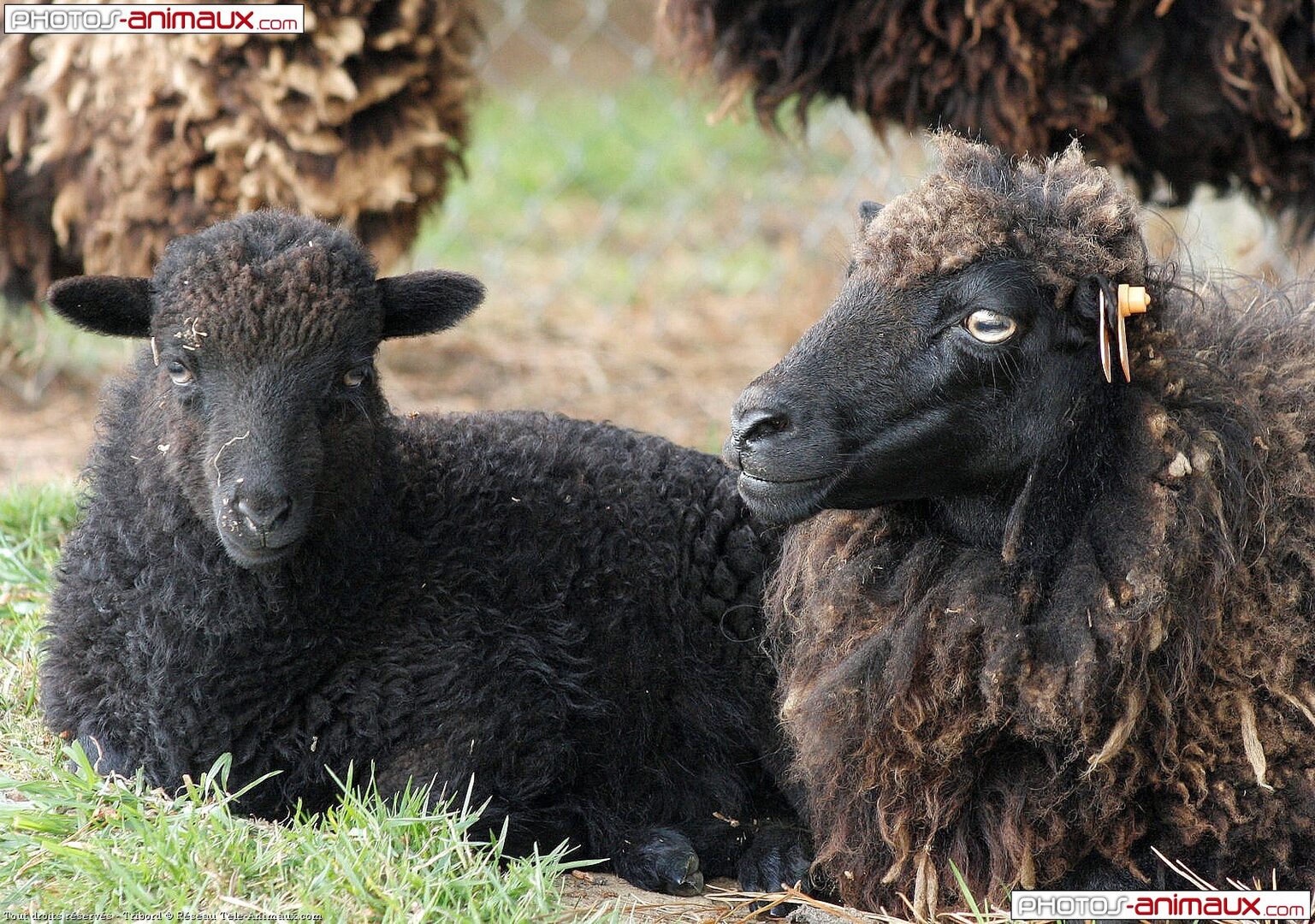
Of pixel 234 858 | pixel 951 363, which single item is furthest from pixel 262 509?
pixel 951 363

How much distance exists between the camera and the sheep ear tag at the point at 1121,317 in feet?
7.86

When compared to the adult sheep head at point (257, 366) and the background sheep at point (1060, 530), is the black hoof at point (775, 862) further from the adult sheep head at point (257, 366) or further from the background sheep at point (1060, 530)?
the adult sheep head at point (257, 366)

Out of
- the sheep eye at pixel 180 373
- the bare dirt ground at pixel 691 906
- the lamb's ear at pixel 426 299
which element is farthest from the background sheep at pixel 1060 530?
the sheep eye at pixel 180 373

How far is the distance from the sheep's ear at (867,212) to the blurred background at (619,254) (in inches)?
57.5

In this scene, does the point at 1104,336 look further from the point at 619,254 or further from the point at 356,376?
the point at 619,254

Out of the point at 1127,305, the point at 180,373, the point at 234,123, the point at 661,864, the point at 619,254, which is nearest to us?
the point at 1127,305

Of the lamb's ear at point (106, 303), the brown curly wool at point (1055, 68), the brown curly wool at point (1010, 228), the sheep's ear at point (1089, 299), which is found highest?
the brown curly wool at point (1055, 68)

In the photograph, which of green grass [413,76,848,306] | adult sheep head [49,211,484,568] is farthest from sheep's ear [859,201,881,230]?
green grass [413,76,848,306]

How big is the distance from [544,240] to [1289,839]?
660 cm

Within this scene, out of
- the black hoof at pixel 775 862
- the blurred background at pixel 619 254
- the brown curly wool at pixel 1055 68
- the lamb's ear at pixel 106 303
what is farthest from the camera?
the blurred background at pixel 619 254

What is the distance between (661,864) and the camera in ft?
9.39

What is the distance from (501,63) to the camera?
11.9 m

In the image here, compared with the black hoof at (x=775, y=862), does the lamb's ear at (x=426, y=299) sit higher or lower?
higher

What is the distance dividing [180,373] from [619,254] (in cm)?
579
